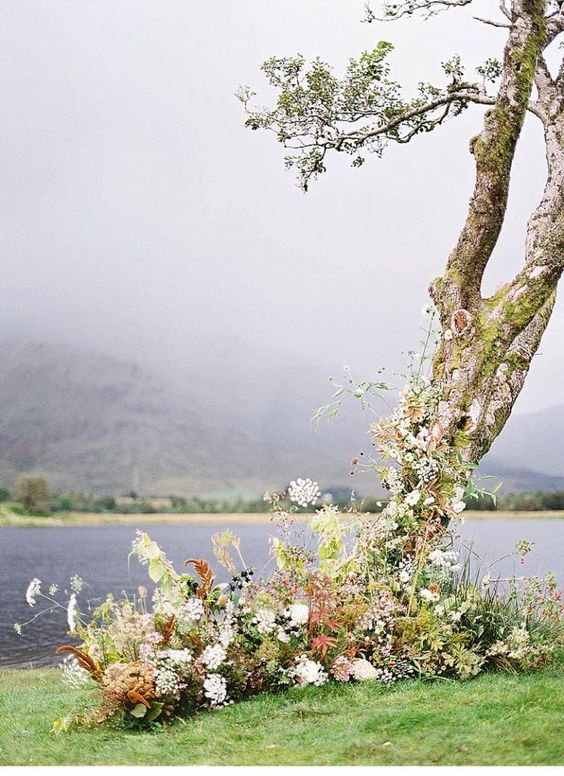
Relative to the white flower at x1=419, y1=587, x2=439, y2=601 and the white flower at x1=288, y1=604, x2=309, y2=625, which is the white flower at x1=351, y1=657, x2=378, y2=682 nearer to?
the white flower at x1=288, y1=604, x2=309, y2=625

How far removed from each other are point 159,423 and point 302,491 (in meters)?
22.9

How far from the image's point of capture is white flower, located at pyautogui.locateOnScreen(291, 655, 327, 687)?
4000mm

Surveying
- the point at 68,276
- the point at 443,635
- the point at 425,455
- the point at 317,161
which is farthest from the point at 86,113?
the point at 443,635

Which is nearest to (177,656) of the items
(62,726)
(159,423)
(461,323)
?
(62,726)

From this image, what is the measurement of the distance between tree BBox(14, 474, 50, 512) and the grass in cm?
1734

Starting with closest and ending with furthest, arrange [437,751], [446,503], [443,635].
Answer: [437,751] < [443,635] < [446,503]

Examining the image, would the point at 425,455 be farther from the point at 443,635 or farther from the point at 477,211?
the point at 477,211

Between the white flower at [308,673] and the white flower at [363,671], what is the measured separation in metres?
0.16

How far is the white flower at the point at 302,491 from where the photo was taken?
4.66 metres

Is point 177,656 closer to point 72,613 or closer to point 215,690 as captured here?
point 215,690

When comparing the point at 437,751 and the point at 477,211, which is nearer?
the point at 437,751

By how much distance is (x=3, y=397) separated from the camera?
2981 centimetres

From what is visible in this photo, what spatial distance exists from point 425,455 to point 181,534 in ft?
67.4

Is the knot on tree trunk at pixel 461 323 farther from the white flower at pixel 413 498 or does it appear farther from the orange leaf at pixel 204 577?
the orange leaf at pixel 204 577
